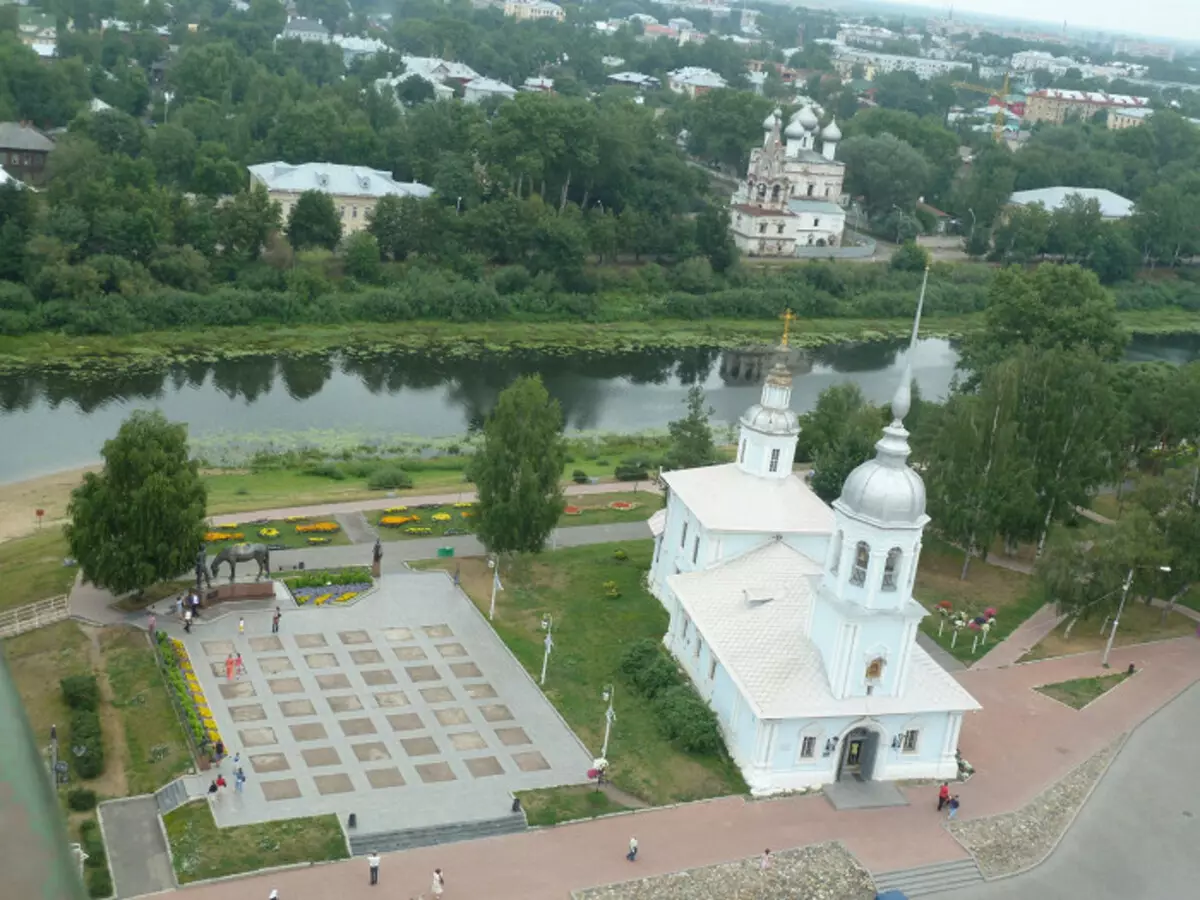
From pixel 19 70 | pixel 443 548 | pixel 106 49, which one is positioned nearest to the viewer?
pixel 443 548

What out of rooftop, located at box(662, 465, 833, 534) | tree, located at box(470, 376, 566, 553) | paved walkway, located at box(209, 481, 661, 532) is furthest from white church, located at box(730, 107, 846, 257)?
rooftop, located at box(662, 465, 833, 534)

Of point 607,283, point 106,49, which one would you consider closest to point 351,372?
point 607,283

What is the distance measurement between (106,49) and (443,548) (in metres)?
76.8

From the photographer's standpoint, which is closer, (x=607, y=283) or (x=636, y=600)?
(x=636, y=600)

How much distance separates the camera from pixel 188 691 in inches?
1030

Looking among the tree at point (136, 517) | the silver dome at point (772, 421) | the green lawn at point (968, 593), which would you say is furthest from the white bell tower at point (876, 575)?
the tree at point (136, 517)

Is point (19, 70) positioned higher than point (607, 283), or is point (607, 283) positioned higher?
point (19, 70)

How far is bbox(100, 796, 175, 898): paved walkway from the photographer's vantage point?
20.5m

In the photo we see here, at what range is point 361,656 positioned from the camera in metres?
29.0

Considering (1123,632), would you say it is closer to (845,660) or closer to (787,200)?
(845,660)

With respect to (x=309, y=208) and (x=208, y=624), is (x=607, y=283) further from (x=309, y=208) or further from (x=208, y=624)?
(x=208, y=624)

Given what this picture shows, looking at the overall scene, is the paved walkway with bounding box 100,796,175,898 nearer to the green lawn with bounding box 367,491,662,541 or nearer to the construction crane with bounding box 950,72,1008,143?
the green lawn with bounding box 367,491,662,541

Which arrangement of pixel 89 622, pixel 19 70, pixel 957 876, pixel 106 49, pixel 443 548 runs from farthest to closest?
pixel 106 49 < pixel 19 70 < pixel 443 548 < pixel 89 622 < pixel 957 876

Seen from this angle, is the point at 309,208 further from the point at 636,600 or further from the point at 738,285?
the point at 636,600
